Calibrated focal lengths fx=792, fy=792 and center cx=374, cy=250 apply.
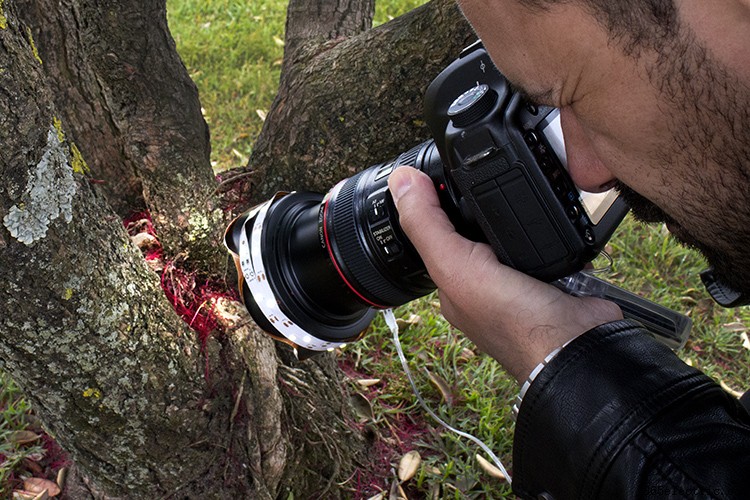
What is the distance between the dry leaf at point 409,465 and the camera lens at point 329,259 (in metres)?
0.51

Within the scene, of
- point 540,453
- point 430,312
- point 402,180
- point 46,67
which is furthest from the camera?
point 430,312

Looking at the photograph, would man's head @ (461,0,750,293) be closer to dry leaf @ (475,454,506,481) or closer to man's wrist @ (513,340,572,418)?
man's wrist @ (513,340,572,418)

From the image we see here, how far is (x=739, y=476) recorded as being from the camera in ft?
3.42

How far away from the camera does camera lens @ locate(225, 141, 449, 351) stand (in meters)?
1.45

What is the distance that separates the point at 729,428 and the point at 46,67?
1.49 m

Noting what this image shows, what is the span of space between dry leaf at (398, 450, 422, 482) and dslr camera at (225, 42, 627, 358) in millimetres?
490

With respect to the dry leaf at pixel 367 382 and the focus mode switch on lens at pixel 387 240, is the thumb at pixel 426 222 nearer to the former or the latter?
the focus mode switch on lens at pixel 387 240

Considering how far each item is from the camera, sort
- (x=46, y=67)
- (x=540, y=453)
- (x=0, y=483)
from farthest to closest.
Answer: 1. (x=0, y=483)
2. (x=46, y=67)
3. (x=540, y=453)

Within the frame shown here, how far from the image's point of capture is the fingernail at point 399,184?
4.46 feet

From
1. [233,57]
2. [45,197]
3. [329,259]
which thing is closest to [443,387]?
[329,259]

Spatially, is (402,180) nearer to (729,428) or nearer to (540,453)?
(540,453)

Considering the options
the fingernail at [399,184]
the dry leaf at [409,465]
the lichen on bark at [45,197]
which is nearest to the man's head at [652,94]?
the fingernail at [399,184]

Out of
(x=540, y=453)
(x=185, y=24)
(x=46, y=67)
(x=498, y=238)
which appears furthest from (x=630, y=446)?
(x=185, y=24)

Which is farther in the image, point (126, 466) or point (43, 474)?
point (43, 474)
